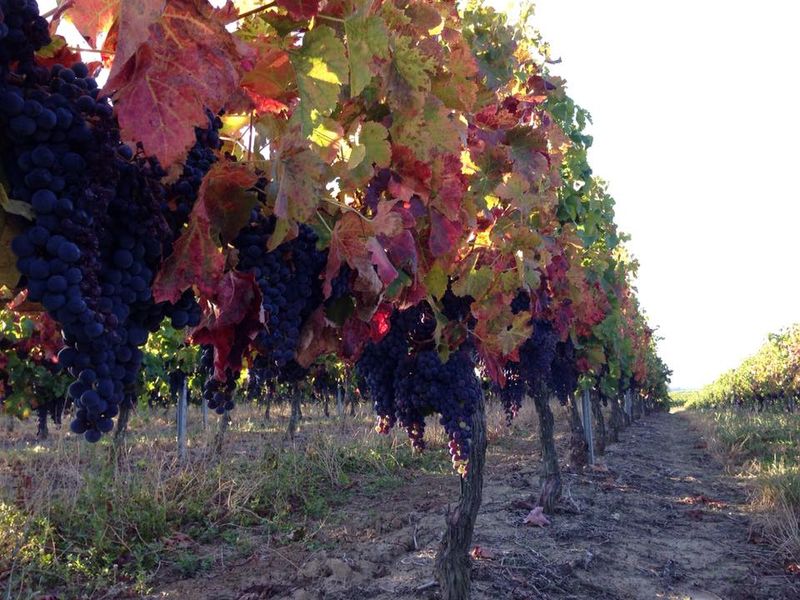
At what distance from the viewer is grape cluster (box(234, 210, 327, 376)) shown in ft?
5.30

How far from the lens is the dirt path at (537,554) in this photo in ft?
16.7

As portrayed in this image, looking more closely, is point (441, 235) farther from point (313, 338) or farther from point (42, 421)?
point (42, 421)

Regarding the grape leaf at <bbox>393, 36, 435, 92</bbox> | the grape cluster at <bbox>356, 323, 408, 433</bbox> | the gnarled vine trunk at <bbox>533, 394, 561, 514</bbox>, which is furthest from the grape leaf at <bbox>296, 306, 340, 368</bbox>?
the gnarled vine trunk at <bbox>533, 394, 561, 514</bbox>

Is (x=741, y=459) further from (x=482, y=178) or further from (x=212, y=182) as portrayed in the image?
(x=212, y=182)

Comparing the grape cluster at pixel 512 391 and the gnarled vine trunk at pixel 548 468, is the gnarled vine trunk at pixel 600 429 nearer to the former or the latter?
the gnarled vine trunk at pixel 548 468

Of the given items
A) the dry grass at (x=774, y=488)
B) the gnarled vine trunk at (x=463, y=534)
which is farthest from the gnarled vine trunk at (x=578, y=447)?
the gnarled vine trunk at (x=463, y=534)

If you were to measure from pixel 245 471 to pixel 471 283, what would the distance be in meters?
7.01

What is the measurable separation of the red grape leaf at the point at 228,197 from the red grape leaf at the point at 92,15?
33 cm

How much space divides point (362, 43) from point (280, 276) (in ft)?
1.99

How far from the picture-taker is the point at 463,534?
3686 millimetres

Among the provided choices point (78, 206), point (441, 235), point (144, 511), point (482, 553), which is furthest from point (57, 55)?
point (144, 511)

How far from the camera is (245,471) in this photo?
29.8 ft

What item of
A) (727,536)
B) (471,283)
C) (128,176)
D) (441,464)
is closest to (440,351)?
(471,283)

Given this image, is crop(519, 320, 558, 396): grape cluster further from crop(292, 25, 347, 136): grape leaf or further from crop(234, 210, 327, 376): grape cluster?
crop(292, 25, 347, 136): grape leaf
